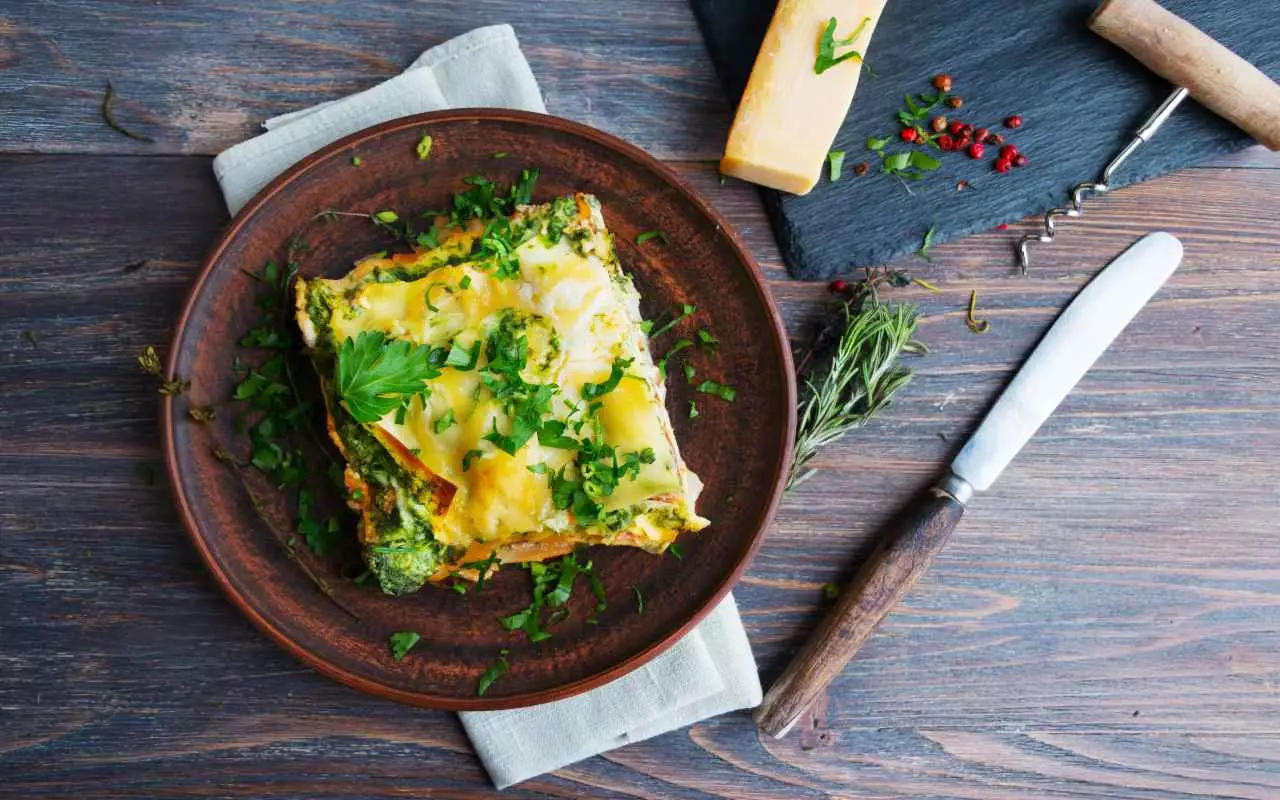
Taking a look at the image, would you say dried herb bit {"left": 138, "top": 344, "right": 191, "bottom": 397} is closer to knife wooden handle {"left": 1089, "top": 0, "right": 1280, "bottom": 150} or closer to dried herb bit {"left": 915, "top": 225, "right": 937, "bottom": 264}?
dried herb bit {"left": 915, "top": 225, "right": 937, "bottom": 264}

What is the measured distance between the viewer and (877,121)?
3.18 m

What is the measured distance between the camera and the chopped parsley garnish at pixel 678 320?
2.95 m

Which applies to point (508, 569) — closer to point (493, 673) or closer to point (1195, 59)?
point (493, 673)

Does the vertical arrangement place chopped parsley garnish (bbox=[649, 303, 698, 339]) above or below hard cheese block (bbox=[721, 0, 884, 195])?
below

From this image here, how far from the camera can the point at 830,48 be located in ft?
9.65

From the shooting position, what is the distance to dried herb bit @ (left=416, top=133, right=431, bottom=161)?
113 inches

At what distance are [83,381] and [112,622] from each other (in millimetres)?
800

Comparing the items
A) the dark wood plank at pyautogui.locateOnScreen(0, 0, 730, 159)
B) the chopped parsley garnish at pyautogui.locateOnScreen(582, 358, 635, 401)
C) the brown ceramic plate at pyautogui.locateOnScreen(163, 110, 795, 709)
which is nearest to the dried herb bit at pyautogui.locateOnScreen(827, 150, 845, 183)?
the dark wood plank at pyautogui.locateOnScreen(0, 0, 730, 159)

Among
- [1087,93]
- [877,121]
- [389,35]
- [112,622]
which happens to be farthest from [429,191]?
[1087,93]

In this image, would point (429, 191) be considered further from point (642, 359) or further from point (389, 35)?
point (642, 359)

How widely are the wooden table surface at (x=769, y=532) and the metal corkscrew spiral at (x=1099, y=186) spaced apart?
7cm

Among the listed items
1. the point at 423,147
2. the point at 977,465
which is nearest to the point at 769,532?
the point at 977,465

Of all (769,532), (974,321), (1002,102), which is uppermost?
(1002,102)

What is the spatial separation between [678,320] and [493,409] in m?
0.76
